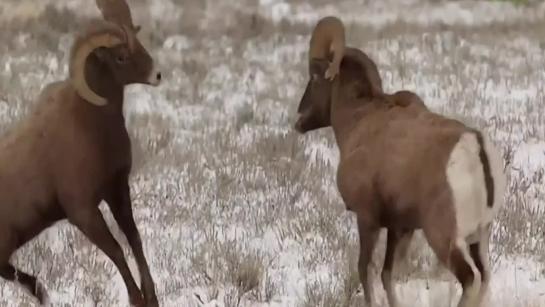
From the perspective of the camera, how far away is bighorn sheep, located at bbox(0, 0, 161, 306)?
1.88 metres

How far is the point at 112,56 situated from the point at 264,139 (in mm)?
2303

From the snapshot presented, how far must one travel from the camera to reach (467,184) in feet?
6.08

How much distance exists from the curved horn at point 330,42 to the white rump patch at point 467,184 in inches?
13.5

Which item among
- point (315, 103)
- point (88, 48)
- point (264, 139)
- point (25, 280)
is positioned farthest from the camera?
point (264, 139)

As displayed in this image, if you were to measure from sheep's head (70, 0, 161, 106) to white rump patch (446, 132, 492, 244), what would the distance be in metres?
0.64

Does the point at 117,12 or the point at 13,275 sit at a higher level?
the point at 117,12

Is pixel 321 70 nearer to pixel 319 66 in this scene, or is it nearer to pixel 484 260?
pixel 319 66

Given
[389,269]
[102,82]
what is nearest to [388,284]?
A: [389,269]

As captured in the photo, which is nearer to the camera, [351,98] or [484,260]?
[484,260]

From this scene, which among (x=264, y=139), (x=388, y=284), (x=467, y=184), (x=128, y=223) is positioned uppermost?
(x=467, y=184)

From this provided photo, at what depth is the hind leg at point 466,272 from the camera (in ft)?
6.00

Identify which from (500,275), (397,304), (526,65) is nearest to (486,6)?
(526,65)

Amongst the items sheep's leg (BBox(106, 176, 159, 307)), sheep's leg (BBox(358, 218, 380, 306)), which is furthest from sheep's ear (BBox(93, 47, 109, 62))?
sheep's leg (BBox(358, 218, 380, 306))

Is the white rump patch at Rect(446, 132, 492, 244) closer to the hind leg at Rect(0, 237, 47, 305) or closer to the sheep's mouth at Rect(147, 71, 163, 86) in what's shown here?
the sheep's mouth at Rect(147, 71, 163, 86)
